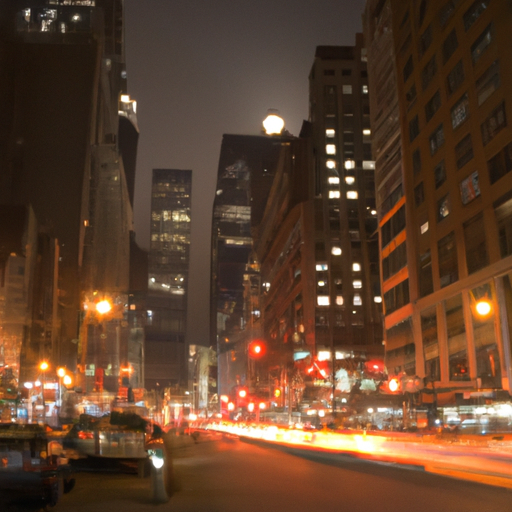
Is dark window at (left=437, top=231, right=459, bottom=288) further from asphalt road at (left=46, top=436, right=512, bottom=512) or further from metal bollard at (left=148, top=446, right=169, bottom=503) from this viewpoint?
metal bollard at (left=148, top=446, right=169, bottom=503)

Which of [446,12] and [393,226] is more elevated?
[446,12]

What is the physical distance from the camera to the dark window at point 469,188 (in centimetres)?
4391

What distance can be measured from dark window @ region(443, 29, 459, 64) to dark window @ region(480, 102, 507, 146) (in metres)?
8.04

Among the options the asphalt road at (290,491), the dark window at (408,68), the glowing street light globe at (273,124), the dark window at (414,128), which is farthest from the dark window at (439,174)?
the glowing street light globe at (273,124)

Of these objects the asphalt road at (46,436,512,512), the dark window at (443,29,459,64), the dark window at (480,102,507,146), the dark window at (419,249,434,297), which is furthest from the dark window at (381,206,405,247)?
the asphalt road at (46,436,512,512)

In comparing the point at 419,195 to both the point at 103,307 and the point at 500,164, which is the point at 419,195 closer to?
the point at 500,164

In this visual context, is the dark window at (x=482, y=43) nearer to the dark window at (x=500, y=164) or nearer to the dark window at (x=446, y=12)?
the dark window at (x=446, y=12)

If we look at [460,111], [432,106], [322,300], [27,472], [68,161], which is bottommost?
[27,472]

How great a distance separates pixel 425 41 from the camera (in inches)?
2093

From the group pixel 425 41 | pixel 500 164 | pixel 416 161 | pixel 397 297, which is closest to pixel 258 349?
pixel 500 164

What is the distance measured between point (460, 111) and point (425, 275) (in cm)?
1412

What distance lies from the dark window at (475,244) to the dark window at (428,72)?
13986mm

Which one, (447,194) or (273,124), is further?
(447,194)

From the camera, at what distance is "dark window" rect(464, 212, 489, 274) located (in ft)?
143
